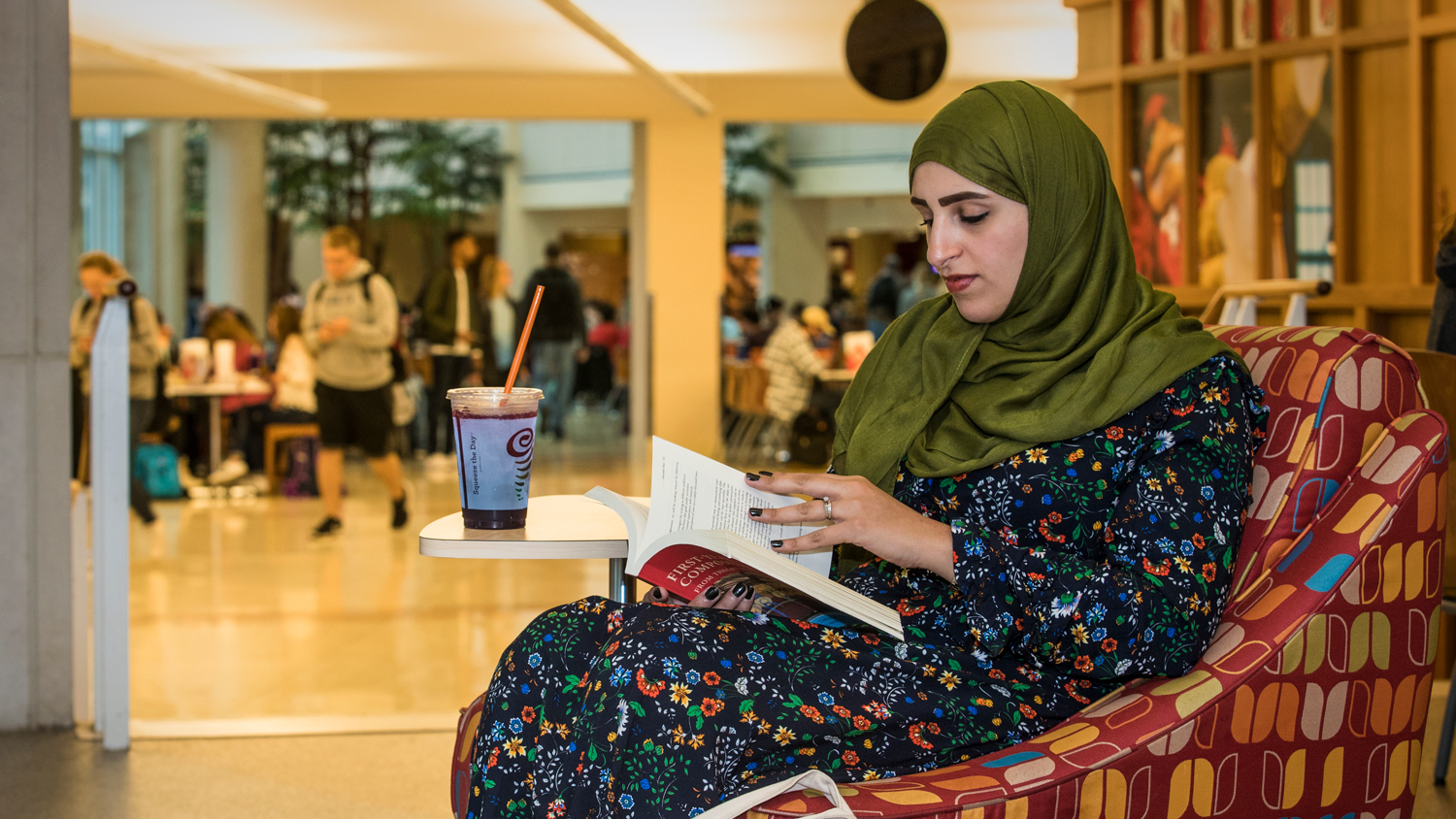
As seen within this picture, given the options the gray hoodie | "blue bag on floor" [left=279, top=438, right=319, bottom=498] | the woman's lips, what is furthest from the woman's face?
"blue bag on floor" [left=279, top=438, right=319, bottom=498]

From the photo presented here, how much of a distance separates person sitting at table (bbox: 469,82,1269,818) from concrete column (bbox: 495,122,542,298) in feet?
37.4

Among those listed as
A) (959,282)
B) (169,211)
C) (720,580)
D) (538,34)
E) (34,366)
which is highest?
(538,34)

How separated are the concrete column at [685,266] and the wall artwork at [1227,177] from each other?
5.78 m

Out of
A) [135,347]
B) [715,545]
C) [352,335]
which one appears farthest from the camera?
[135,347]

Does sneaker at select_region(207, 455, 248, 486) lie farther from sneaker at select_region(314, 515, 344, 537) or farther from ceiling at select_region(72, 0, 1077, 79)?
ceiling at select_region(72, 0, 1077, 79)

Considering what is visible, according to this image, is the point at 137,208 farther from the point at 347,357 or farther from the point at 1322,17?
the point at 1322,17

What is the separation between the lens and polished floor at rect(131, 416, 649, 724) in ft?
10.8

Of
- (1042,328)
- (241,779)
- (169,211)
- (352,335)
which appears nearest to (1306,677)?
(1042,328)

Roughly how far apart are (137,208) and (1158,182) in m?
10.2

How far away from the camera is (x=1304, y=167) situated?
3.95 metres

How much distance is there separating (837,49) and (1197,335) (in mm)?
7586

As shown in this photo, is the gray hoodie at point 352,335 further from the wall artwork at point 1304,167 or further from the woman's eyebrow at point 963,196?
the woman's eyebrow at point 963,196

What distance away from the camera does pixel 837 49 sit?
28.4 feet

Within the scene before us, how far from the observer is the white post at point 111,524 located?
2766 mm
